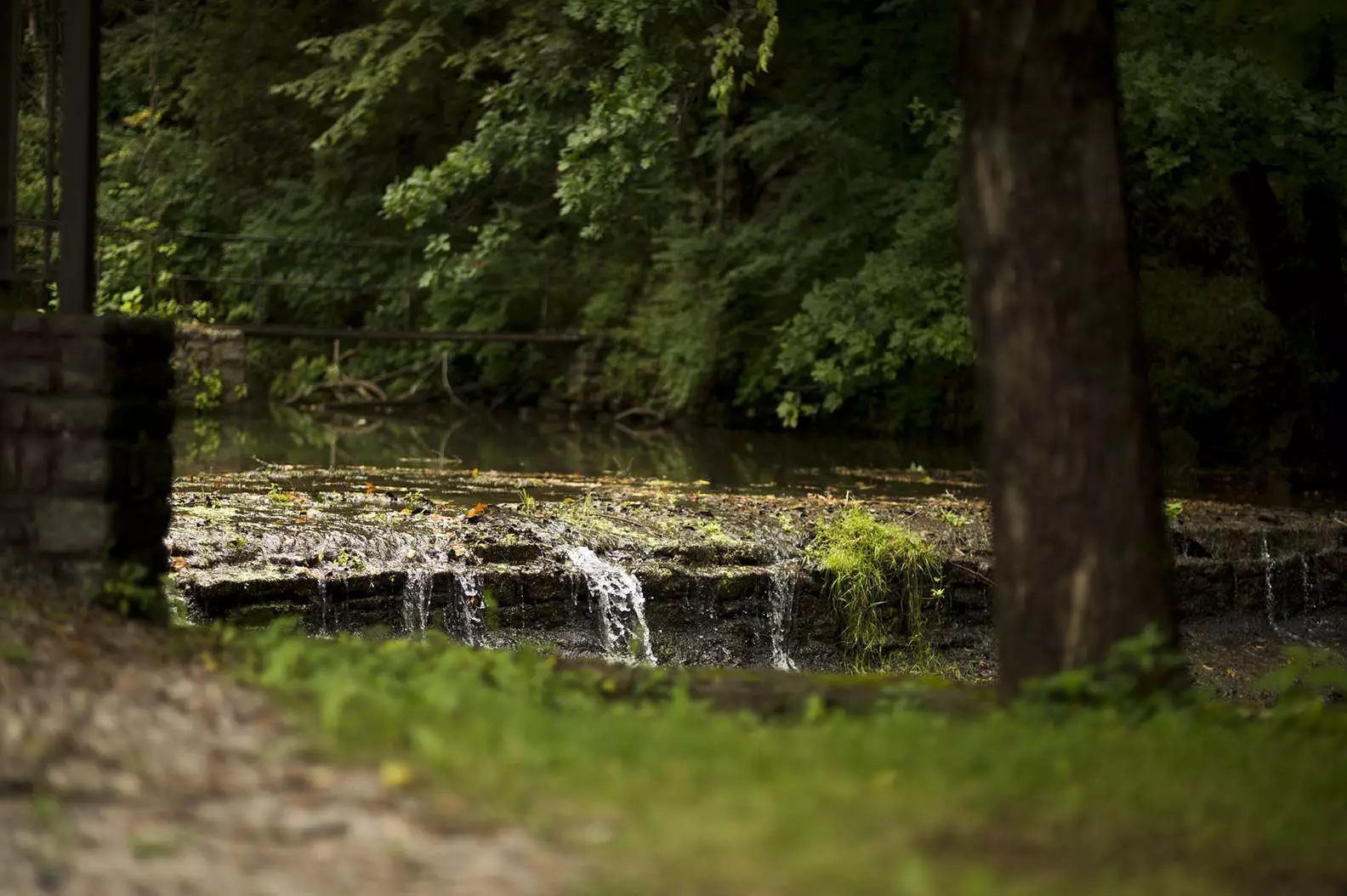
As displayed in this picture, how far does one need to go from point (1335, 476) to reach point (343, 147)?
52.1 ft

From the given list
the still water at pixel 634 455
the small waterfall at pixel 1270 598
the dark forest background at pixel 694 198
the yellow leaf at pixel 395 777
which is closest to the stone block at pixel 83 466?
the yellow leaf at pixel 395 777

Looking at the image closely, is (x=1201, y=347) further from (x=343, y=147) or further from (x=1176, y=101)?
(x=343, y=147)

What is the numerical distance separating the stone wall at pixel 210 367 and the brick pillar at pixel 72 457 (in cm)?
1661

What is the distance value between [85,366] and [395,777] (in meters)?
3.24

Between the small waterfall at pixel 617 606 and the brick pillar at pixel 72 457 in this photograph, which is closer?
the brick pillar at pixel 72 457

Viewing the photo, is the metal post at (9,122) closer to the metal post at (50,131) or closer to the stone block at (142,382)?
the metal post at (50,131)

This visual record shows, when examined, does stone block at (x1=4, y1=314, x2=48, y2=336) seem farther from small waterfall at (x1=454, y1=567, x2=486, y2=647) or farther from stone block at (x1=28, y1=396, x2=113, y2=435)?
small waterfall at (x1=454, y1=567, x2=486, y2=647)

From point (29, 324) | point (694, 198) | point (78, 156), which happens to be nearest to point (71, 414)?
point (29, 324)

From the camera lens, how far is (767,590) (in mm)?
10172

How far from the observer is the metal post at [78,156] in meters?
6.55

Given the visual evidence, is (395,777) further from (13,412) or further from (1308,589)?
(1308,589)

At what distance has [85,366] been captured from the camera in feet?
20.4

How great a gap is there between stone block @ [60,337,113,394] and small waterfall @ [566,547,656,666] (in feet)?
13.7

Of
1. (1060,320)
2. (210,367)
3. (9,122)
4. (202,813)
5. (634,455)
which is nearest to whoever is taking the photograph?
(202,813)
